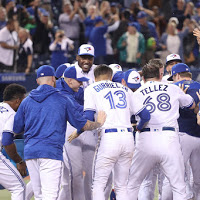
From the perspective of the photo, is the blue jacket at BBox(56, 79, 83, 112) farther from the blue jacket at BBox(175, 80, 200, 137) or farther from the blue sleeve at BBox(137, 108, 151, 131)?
the blue jacket at BBox(175, 80, 200, 137)

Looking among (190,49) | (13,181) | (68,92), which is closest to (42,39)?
(190,49)

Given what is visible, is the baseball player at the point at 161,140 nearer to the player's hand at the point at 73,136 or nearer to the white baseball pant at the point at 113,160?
the white baseball pant at the point at 113,160

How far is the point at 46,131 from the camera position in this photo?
6.41m

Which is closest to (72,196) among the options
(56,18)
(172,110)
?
(172,110)

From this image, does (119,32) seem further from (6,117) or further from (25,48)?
(6,117)

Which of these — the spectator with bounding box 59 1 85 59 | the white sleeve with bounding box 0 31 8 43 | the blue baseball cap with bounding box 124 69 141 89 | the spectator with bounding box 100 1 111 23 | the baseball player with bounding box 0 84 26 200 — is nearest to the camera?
the baseball player with bounding box 0 84 26 200

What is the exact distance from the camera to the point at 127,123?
6.97m

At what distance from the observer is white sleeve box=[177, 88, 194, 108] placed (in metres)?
7.05

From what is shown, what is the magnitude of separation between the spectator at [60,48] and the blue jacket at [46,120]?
724cm

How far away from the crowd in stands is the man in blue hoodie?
712cm

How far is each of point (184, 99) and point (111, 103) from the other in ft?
3.13

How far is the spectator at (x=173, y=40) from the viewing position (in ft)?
45.2

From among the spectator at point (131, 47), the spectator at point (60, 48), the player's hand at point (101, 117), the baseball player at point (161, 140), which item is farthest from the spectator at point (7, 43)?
the player's hand at point (101, 117)

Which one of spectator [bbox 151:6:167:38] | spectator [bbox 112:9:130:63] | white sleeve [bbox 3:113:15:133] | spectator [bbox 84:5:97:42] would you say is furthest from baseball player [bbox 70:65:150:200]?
spectator [bbox 151:6:167:38]
